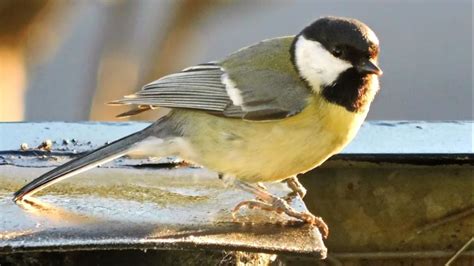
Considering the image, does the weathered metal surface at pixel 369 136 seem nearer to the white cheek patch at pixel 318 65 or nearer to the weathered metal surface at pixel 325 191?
the weathered metal surface at pixel 325 191

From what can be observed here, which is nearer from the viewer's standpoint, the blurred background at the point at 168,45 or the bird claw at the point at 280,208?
the bird claw at the point at 280,208

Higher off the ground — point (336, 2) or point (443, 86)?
point (336, 2)

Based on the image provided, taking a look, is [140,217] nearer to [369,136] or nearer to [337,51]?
[337,51]

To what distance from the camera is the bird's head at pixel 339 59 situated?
108 inches

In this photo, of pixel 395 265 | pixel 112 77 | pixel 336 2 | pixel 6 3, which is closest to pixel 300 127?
pixel 395 265

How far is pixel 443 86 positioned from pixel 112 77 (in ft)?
12.6

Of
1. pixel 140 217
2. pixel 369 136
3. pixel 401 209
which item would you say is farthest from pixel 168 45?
pixel 140 217

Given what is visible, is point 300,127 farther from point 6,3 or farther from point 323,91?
point 6,3

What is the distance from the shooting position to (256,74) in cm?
289

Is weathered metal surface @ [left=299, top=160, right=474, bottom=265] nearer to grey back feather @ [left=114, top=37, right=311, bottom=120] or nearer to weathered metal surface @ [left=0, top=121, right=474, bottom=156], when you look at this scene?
weathered metal surface @ [left=0, top=121, right=474, bottom=156]

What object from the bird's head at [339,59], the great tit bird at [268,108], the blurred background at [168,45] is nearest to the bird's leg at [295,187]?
the great tit bird at [268,108]

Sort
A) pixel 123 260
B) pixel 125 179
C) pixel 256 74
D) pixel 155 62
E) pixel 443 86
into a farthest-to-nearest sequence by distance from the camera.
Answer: pixel 443 86, pixel 155 62, pixel 256 74, pixel 125 179, pixel 123 260

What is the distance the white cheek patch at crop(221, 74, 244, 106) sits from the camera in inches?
113

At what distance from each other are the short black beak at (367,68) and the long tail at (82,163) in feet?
1.98
